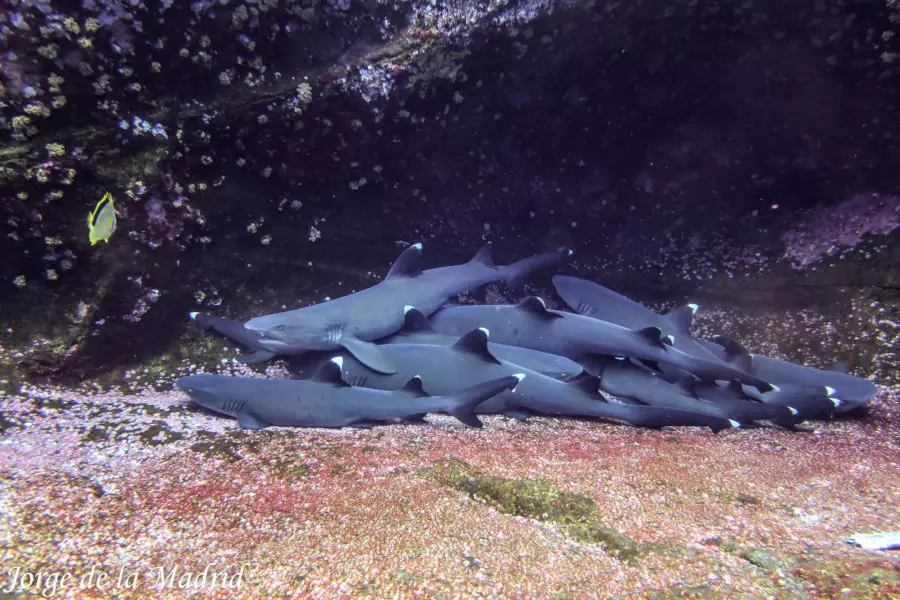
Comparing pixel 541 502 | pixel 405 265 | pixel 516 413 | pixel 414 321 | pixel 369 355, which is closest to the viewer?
pixel 541 502

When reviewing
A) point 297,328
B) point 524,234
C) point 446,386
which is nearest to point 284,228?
point 297,328

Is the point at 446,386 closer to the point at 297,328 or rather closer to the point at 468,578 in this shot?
the point at 297,328

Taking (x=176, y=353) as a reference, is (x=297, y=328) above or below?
above

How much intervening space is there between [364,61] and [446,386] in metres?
2.72

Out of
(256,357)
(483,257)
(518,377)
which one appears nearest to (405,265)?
(483,257)

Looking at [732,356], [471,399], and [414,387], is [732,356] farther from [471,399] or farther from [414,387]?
[414,387]

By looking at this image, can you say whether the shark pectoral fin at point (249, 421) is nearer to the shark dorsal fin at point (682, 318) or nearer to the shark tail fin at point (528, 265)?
the shark tail fin at point (528, 265)

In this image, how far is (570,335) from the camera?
4.33 m

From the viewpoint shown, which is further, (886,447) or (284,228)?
(284,228)

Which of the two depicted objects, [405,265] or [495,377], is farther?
[405,265]

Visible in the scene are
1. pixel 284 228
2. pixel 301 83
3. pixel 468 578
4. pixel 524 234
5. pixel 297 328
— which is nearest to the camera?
pixel 468 578

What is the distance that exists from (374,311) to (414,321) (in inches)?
15.7

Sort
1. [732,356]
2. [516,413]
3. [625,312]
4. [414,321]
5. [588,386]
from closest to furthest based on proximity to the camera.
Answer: [588,386] → [516,413] → [732,356] → [414,321] → [625,312]

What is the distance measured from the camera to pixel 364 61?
3695 millimetres
